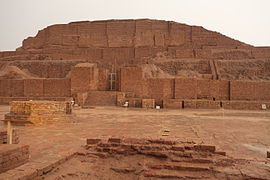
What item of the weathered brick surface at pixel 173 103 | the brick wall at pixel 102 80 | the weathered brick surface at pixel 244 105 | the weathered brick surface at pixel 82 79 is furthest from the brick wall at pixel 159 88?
the weathered brick surface at pixel 82 79

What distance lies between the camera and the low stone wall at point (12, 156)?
12.3 feet

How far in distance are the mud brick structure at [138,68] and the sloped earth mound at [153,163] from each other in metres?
11.7

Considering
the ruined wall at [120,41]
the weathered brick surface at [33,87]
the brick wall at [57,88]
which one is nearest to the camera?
the brick wall at [57,88]

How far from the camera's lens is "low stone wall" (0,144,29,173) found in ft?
12.3

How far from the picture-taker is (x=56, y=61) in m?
27.7

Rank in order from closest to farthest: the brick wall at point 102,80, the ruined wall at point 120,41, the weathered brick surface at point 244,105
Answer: the weathered brick surface at point 244,105, the brick wall at point 102,80, the ruined wall at point 120,41

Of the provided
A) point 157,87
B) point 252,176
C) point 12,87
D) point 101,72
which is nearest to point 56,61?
point 12,87

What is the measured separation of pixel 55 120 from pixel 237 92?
13751 mm

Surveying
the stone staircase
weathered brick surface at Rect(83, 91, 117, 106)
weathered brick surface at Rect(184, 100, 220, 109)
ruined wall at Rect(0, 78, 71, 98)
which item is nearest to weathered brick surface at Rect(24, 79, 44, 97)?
ruined wall at Rect(0, 78, 71, 98)

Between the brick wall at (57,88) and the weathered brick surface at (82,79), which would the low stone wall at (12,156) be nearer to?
the weathered brick surface at (82,79)

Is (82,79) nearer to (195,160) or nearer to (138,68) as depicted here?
(138,68)

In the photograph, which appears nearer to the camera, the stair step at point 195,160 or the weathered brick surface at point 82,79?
the stair step at point 195,160

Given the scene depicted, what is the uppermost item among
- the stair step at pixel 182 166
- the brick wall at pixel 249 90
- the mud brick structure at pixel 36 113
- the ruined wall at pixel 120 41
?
the ruined wall at pixel 120 41

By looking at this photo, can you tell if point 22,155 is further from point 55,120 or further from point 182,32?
point 182,32
